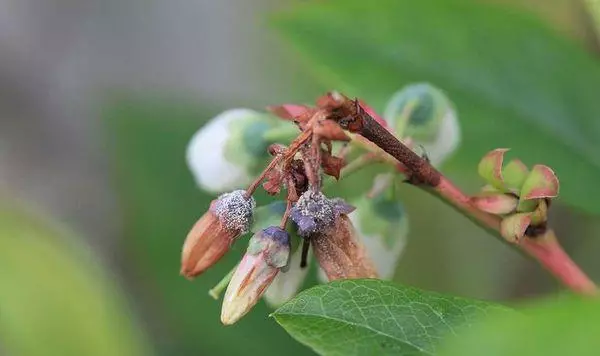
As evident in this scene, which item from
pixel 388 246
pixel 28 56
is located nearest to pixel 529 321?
pixel 388 246

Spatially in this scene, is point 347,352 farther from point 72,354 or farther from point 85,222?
point 85,222

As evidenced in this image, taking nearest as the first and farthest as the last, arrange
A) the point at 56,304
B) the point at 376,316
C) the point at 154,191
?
the point at 376,316
the point at 56,304
the point at 154,191

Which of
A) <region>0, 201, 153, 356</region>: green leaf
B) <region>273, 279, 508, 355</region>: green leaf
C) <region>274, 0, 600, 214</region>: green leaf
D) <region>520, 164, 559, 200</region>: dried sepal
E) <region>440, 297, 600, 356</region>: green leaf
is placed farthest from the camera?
<region>0, 201, 153, 356</region>: green leaf

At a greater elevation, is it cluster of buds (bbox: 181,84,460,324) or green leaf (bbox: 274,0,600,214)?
green leaf (bbox: 274,0,600,214)

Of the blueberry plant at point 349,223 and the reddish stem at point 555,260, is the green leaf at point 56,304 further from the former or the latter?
the reddish stem at point 555,260

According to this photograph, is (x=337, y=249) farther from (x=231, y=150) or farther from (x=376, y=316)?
(x=231, y=150)

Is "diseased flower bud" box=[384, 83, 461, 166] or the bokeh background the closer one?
"diseased flower bud" box=[384, 83, 461, 166]

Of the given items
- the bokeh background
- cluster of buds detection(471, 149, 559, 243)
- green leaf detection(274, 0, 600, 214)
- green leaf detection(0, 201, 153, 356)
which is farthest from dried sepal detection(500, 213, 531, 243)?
green leaf detection(0, 201, 153, 356)

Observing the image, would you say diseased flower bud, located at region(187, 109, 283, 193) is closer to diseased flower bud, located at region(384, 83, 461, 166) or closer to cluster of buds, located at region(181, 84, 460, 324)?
cluster of buds, located at region(181, 84, 460, 324)

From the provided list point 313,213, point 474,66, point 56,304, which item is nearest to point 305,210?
point 313,213
